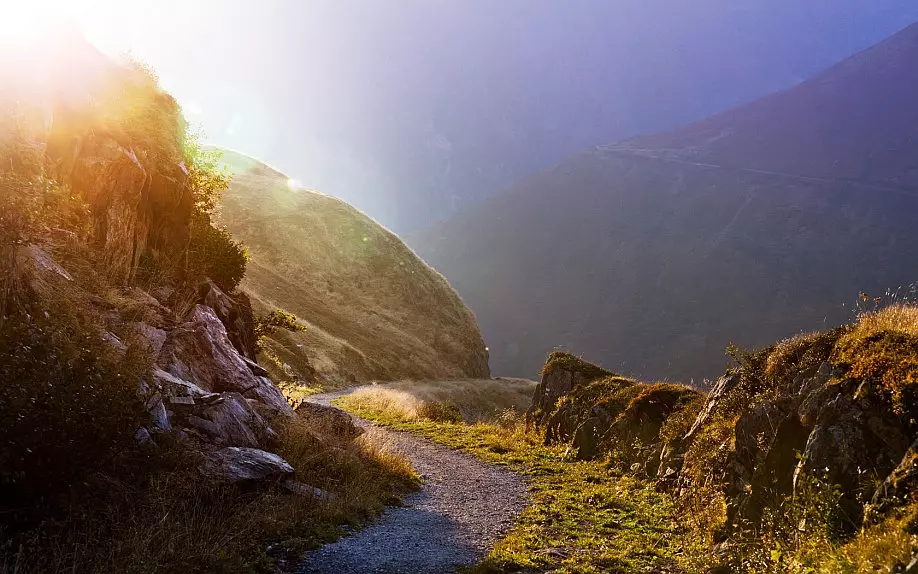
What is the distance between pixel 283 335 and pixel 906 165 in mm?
222994

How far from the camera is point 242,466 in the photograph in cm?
969

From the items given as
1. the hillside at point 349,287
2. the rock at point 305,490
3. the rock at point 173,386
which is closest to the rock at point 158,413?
the rock at point 173,386

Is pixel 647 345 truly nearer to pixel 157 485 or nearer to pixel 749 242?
pixel 749 242

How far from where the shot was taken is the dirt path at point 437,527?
328 inches

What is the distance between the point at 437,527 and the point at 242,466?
3.89 m

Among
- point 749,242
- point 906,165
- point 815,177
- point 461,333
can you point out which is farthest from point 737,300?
point 461,333

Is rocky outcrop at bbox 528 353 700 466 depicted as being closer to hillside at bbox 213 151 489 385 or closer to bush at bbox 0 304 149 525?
bush at bbox 0 304 149 525

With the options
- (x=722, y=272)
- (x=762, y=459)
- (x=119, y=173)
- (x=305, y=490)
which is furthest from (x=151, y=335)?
(x=722, y=272)

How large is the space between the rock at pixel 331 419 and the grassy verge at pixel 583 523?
4.86 m

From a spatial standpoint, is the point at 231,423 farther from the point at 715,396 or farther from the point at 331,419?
the point at 715,396

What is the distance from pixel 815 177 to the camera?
192 meters

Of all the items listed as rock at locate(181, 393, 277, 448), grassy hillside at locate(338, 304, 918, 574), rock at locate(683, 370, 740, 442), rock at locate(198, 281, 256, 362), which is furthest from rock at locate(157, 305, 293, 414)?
rock at locate(683, 370, 740, 442)

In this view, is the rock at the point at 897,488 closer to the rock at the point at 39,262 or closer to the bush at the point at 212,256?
the rock at the point at 39,262

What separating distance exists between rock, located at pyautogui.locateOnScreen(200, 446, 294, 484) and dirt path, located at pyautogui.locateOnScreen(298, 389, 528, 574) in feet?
6.18
